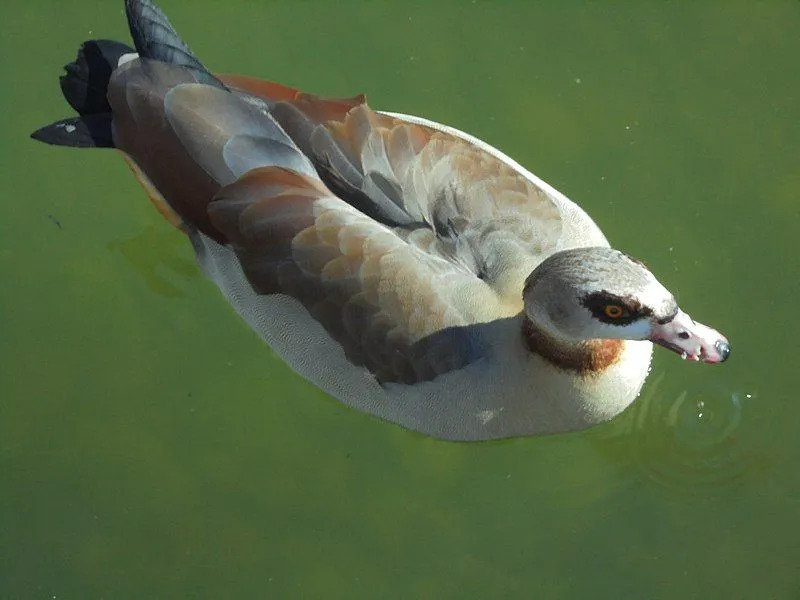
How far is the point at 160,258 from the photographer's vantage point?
3961 millimetres

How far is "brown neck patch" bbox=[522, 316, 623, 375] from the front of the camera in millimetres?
2996

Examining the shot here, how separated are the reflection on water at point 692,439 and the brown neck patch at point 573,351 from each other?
65 cm

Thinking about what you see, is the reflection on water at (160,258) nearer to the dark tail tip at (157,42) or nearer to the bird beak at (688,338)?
the dark tail tip at (157,42)

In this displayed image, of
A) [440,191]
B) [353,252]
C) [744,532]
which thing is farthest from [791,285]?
[353,252]

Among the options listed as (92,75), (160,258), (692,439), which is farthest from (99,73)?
(692,439)

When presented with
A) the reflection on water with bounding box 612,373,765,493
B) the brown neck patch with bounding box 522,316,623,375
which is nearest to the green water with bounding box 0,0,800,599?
the reflection on water with bounding box 612,373,765,493

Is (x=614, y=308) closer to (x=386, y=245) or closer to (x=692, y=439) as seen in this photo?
(x=386, y=245)

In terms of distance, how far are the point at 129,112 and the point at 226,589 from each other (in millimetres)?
1639

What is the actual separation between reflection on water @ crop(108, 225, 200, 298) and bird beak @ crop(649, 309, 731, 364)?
6.13ft

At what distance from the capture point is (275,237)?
117 inches

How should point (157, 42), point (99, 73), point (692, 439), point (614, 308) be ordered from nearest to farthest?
A: point (614, 308)
point (157, 42)
point (99, 73)
point (692, 439)

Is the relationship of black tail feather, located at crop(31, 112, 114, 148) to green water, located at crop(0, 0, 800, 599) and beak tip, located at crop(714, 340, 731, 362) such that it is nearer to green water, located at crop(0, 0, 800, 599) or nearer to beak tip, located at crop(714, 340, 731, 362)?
green water, located at crop(0, 0, 800, 599)

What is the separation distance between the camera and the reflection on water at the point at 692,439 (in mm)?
3576

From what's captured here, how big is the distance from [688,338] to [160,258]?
2.08m
